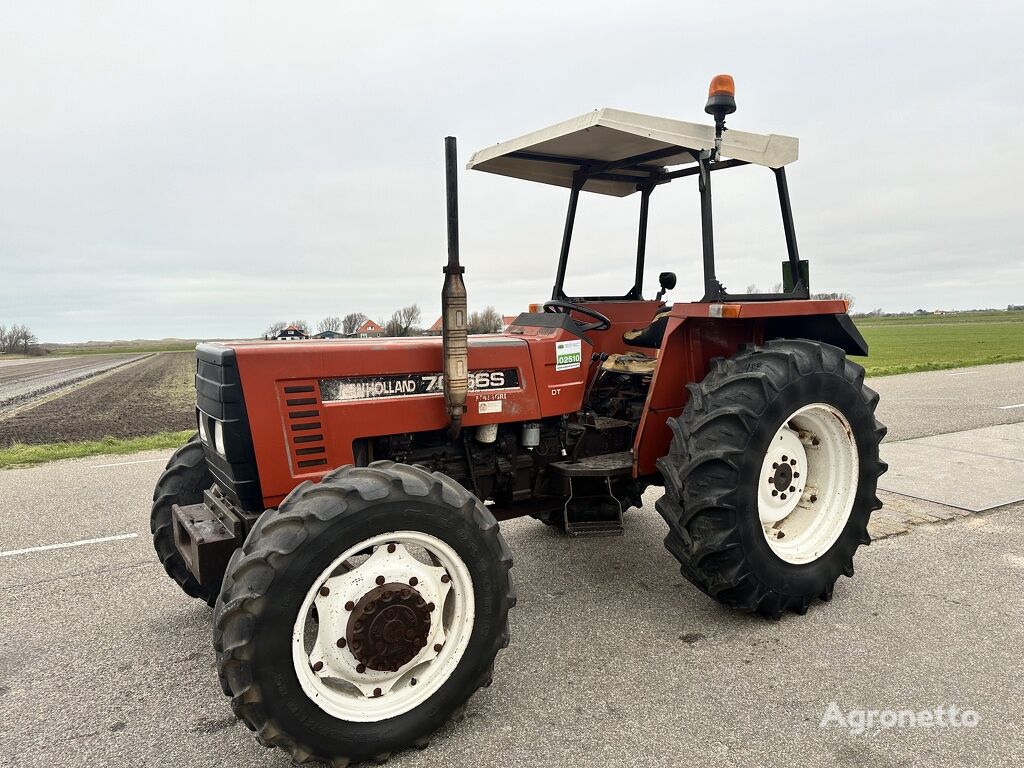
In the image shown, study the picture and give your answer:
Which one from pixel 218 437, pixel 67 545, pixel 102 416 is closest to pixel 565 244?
pixel 218 437

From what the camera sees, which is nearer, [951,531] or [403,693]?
[403,693]

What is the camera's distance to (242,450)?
2.88 metres

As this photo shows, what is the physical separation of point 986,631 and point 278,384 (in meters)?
3.50

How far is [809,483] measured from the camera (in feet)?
12.8

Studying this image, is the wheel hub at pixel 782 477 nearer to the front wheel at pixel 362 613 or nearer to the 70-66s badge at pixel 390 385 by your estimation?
the 70-66s badge at pixel 390 385

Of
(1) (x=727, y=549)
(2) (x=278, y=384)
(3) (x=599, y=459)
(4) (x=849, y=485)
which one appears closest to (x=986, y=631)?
(4) (x=849, y=485)

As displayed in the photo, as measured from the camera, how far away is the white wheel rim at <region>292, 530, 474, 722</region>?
2.46 meters

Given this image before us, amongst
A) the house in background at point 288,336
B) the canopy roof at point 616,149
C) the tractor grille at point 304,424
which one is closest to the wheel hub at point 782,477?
the canopy roof at point 616,149

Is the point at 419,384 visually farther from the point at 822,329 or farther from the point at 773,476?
the point at 822,329

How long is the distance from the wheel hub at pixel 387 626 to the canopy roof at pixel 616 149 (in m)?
2.38

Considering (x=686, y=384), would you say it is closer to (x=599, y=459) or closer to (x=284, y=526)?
(x=599, y=459)

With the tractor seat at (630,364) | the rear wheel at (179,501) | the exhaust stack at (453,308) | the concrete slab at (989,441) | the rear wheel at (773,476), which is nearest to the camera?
the exhaust stack at (453,308)

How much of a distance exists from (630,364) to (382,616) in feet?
7.44

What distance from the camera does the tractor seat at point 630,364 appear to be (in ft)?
13.4
